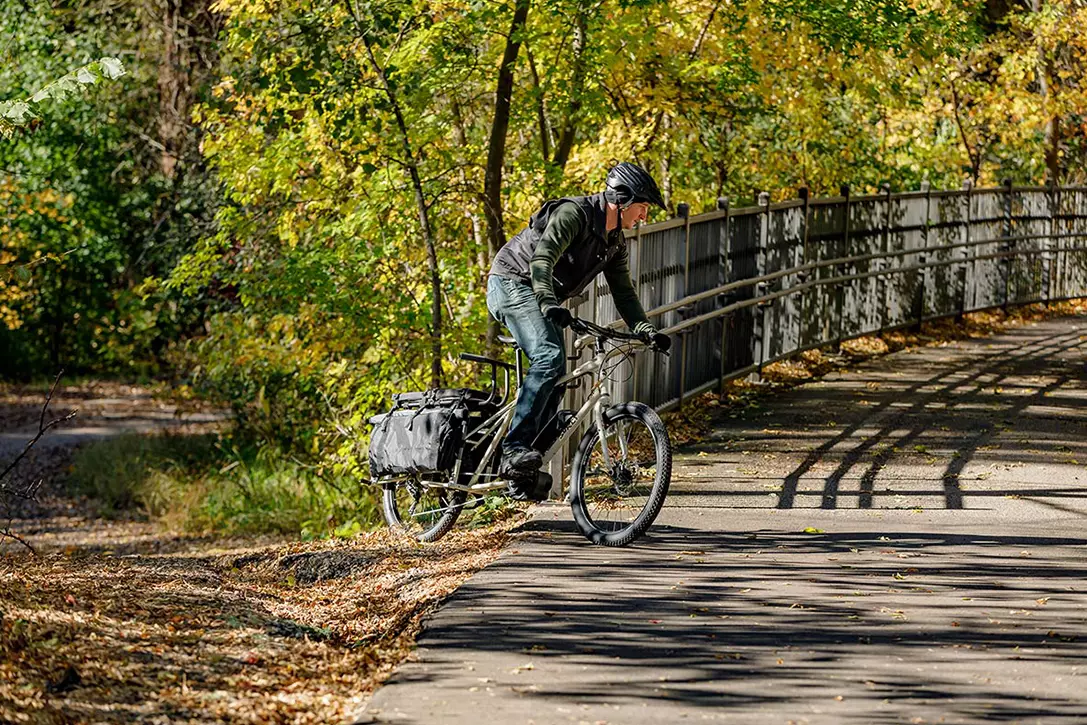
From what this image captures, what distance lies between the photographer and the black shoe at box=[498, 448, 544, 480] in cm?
848

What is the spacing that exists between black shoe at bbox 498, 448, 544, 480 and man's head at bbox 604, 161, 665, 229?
1332mm

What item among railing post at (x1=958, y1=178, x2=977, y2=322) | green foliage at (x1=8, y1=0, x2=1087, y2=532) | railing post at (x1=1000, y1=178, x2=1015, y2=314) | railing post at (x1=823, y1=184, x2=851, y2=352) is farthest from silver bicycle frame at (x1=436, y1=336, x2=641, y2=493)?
railing post at (x1=1000, y1=178, x2=1015, y2=314)

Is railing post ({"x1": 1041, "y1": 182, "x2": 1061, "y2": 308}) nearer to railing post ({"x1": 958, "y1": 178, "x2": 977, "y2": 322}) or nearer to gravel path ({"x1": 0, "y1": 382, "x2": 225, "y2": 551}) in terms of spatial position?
railing post ({"x1": 958, "y1": 178, "x2": 977, "y2": 322})

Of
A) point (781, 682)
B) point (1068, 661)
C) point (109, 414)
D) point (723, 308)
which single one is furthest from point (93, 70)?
point (109, 414)

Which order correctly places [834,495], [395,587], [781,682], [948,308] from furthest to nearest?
[948,308], [834,495], [395,587], [781,682]

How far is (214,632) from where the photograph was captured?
6.56 metres

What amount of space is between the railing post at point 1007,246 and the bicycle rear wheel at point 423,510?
12865mm

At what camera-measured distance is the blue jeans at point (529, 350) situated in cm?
835

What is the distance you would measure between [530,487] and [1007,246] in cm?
1411

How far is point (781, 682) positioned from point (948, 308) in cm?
1412

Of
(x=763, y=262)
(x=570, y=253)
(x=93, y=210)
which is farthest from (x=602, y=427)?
(x=93, y=210)

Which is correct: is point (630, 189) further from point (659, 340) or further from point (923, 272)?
point (923, 272)

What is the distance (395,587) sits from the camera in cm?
800

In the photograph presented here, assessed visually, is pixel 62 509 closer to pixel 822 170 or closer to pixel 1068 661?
pixel 822 170
